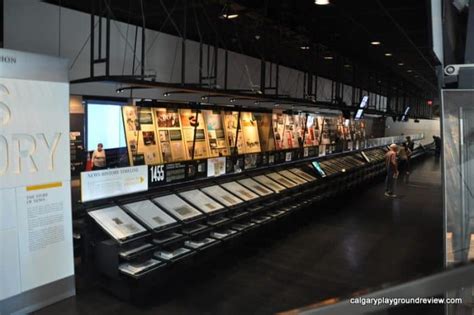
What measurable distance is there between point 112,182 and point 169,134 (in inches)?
108

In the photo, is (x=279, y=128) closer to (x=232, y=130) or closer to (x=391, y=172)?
(x=232, y=130)

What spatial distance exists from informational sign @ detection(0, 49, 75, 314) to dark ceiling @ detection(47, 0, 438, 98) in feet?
4.70

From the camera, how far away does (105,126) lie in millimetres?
7180

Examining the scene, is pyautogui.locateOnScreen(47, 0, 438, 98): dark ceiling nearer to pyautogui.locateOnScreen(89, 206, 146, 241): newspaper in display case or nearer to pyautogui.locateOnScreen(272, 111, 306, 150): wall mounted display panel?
pyautogui.locateOnScreen(272, 111, 306, 150): wall mounted display panel

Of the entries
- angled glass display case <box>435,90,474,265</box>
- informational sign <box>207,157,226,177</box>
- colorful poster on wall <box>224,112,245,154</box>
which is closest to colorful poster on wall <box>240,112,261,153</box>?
colorful poster on wall <box>224,112,245,154</box>

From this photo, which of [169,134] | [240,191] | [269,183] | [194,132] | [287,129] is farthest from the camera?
[287,129]

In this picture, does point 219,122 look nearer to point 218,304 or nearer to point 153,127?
point 153,127

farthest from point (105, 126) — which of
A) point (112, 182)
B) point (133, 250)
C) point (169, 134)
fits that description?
point (133, 250)

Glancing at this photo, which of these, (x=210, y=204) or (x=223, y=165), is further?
(x=223, y=165)

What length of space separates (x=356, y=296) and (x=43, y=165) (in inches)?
174

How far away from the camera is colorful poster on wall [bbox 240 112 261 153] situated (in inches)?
397

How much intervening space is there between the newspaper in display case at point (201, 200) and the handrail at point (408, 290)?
5.39m

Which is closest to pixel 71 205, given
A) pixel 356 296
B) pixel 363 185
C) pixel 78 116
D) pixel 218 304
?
pixel 218 304

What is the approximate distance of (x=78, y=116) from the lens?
8430 mm
